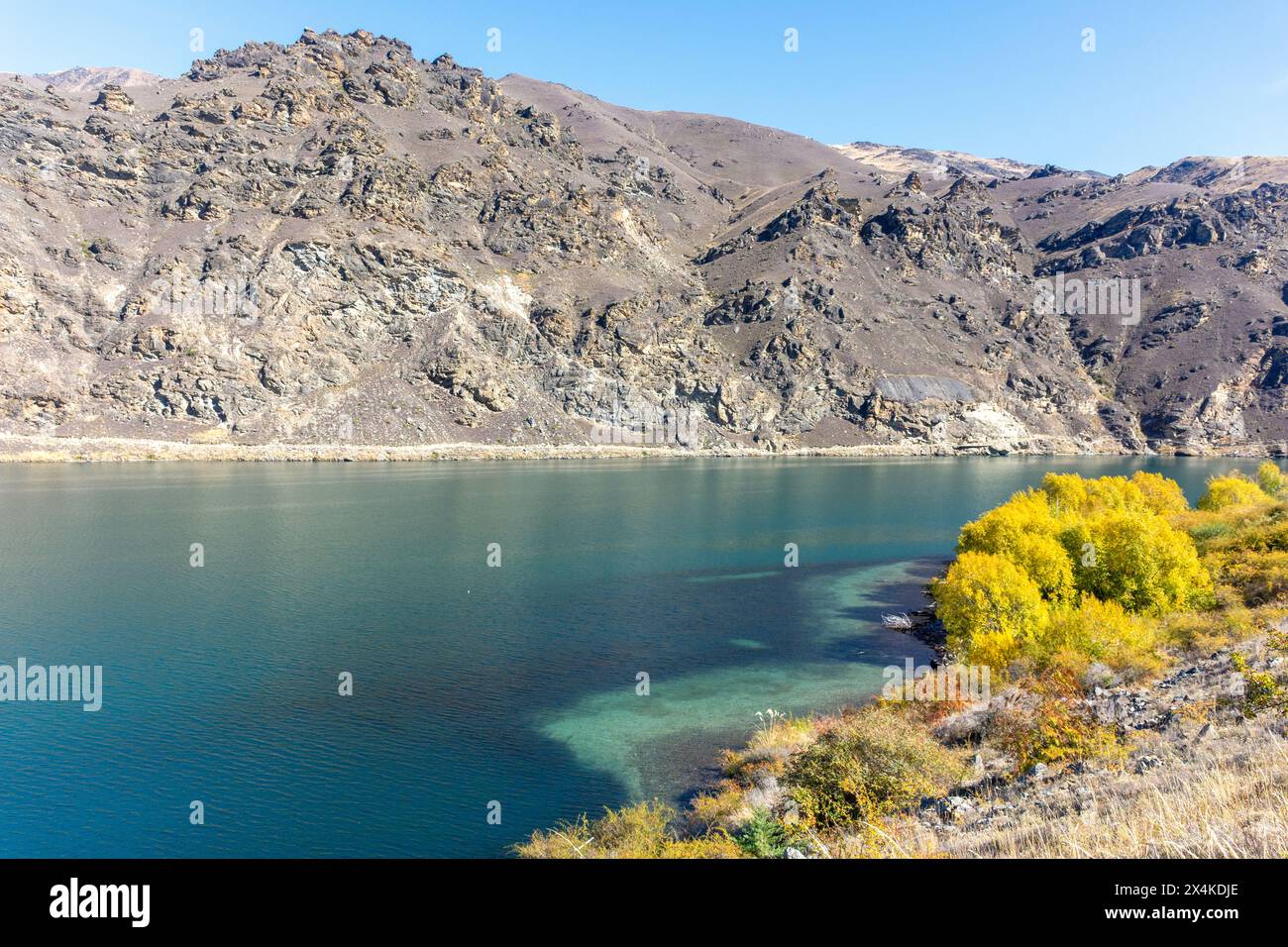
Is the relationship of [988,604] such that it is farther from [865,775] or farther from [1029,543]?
[865,775]

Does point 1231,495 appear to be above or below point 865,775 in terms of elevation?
above

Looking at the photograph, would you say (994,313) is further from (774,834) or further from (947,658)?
(774,834)

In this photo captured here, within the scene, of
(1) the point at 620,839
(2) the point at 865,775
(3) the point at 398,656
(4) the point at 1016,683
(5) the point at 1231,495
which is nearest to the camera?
(1) the point at 620,839

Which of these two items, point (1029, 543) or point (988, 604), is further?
point (1029, 543)

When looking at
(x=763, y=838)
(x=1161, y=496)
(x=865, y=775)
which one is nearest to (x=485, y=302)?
(x=1161, y=496)

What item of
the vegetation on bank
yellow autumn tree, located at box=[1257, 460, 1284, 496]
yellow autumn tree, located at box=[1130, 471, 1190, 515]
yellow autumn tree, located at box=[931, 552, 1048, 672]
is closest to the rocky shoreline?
the vegetation on bank

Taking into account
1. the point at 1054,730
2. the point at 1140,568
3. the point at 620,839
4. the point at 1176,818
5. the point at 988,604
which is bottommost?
the point at 620,839
